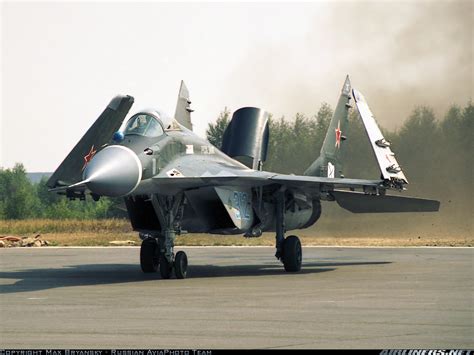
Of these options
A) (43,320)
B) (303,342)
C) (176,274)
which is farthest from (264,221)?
(303,342)

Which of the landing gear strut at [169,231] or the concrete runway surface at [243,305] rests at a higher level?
the landing gear strut at [169,231]

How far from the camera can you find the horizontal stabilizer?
74.5 ft

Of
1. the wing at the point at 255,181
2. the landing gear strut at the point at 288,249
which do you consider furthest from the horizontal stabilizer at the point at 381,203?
the landing gear strut at the point at 288,249

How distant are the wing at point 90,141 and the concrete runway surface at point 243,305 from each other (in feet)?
7.14

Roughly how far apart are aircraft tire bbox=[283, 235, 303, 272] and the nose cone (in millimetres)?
4636

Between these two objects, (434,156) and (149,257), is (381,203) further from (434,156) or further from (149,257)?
(434,156)

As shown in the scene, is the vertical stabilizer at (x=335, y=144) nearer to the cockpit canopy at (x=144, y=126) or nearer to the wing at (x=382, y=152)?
the wing at (x=382, y=152)

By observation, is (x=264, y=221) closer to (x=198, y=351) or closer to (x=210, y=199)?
(x=210, y=199)

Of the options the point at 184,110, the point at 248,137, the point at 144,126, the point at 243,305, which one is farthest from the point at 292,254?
the point at 243,305

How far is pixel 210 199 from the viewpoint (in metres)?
19.6

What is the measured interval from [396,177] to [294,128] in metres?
17.7

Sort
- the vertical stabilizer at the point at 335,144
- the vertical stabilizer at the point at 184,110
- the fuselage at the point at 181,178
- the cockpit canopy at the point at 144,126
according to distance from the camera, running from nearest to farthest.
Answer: the fuselage at the point at 181,178 < the cockpit canopy at the point at 144,126 < the vertical stabilizer at the point at 184,110 < the vertical stabilizer at the point at 335,144

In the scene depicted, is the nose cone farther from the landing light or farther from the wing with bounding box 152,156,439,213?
the wing with bounding box 152,156,439,213

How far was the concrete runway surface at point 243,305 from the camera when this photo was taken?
404 inches
